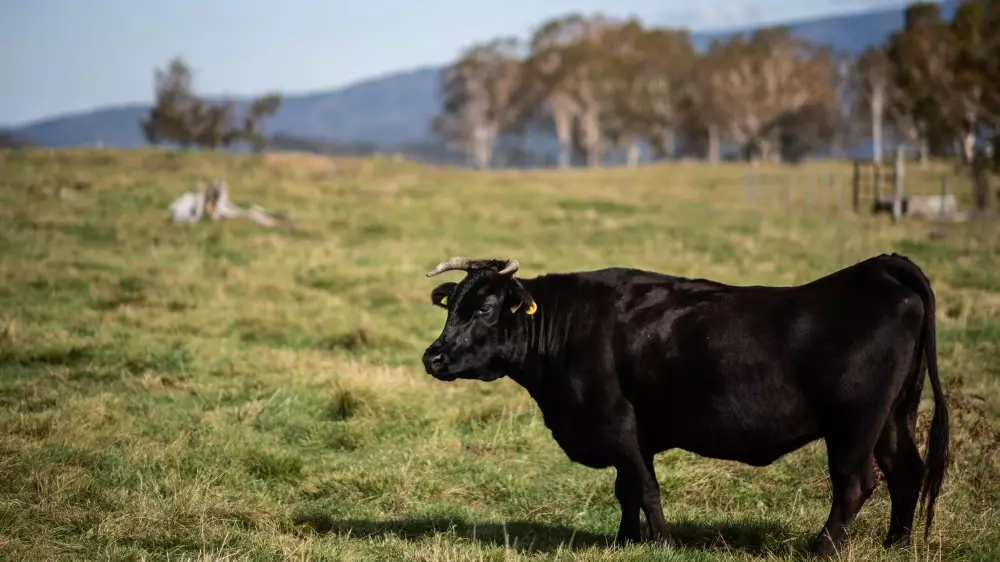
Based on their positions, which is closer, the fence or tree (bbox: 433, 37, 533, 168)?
the fence

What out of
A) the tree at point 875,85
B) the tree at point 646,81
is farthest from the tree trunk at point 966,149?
the tree at point 646,81

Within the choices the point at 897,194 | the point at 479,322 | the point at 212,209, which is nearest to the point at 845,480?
the point at 479,322

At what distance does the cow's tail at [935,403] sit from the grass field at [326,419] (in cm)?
33

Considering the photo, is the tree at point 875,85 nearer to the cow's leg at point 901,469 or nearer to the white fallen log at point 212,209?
the white fallen log at point 212,209

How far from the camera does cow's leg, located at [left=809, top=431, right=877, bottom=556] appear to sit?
6.17 m

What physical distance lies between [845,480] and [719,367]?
3.07 feet

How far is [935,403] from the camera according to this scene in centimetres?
650

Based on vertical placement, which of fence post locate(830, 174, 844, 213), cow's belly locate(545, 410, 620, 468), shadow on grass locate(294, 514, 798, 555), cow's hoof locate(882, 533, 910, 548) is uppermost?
cow's belly locate(545, 410, 620, 468)

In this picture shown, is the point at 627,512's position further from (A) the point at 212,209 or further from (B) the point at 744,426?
(A) the point at 212,209

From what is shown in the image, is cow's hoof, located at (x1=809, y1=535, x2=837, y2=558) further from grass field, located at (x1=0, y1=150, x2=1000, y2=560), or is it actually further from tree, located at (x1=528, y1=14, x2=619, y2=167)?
tree, located at (x1=528, y1=14, x2=619, y2=167)

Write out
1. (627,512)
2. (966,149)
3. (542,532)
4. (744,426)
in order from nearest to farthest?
(744,426) → (627,512) → (542,532) → (966,149)

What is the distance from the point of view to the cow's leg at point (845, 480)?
20.2 feet

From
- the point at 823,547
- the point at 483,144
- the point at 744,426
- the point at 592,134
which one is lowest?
the point at 823,547

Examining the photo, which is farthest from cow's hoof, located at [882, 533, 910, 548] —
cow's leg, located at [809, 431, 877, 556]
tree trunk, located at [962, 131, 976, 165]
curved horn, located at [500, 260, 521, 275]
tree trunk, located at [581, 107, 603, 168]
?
tree trunk, located at [581, 107, 603, 168]
